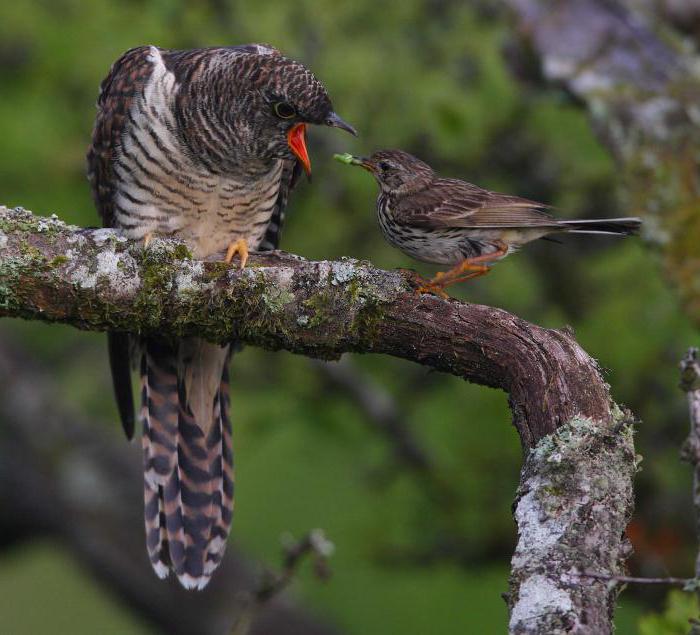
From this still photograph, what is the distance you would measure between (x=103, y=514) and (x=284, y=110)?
332 centimetres

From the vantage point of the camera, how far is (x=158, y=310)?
9.50 ft

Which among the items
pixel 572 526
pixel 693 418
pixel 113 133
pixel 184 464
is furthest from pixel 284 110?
pixel 693 418

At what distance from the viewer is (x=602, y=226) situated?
2990 millimetres

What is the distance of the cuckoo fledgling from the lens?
3.71 meters

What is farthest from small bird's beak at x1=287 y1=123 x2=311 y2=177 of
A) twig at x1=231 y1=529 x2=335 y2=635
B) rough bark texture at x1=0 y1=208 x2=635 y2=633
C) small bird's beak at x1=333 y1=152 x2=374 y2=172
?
twig at x1=231 y1=529 x2=335 y2=635

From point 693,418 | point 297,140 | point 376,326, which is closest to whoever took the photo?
point 693,418

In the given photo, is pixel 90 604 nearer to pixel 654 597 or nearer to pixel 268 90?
pixel 654 597

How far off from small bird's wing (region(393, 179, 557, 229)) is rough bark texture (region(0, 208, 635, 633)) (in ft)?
1.15

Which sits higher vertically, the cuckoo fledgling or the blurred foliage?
the cuckoo fledgling

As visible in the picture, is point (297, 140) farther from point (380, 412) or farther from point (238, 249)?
point (380, 412)

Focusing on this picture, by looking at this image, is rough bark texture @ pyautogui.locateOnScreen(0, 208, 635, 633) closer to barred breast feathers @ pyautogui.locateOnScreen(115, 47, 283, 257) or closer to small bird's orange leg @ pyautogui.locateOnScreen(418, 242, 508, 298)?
small bird's orange leg @ pyautogui.locateOnScreen(418, 242, 508, 298)

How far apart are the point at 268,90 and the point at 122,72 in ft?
2.03

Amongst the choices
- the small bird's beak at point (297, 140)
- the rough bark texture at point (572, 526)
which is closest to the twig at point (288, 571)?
the rough bark texture at point (572, 526)

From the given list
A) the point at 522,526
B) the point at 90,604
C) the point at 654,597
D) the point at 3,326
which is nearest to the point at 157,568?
the point at 522,526
